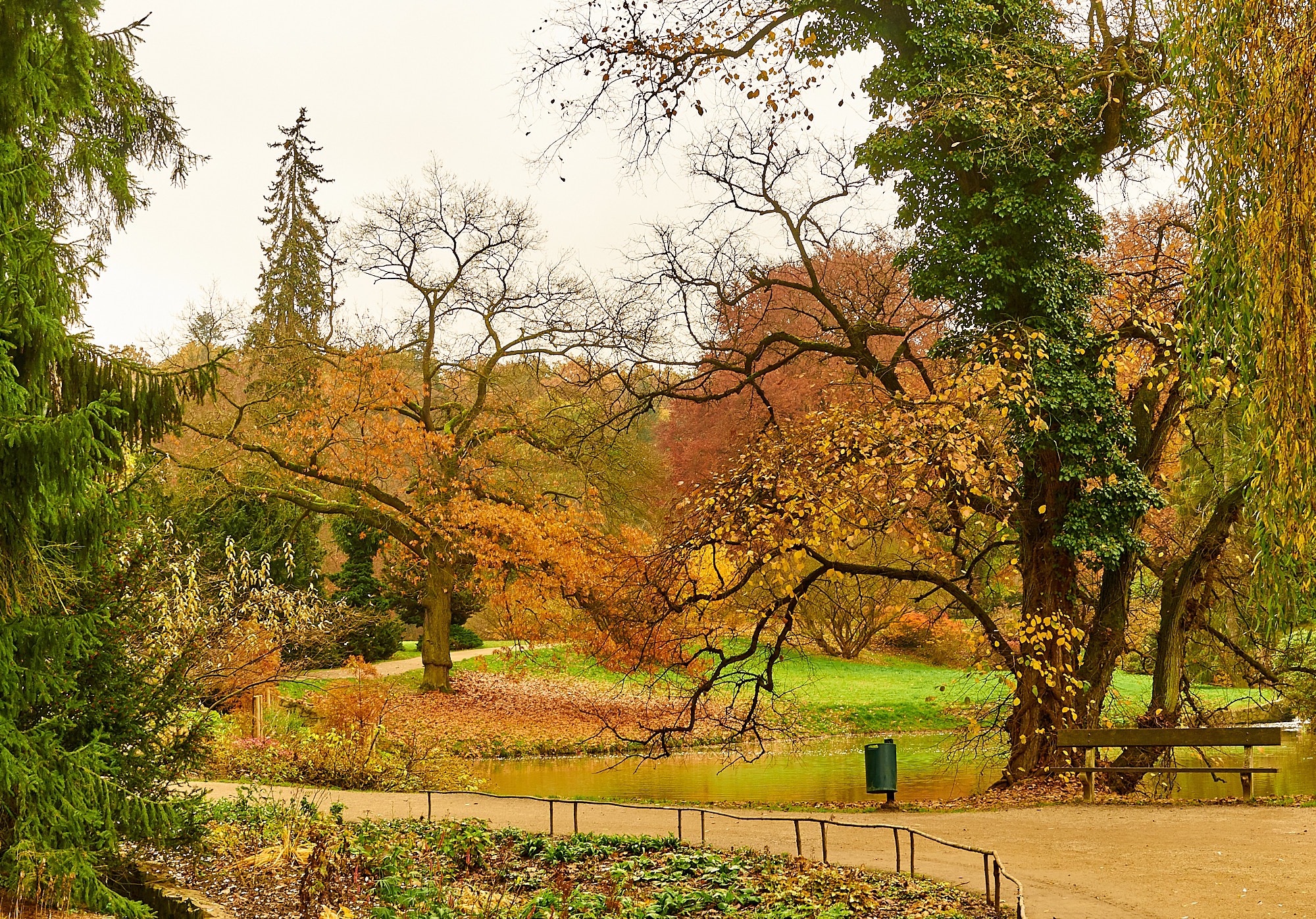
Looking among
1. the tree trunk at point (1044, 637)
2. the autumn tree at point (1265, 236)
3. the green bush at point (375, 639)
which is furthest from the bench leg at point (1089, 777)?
the green bush at point (375, 639)

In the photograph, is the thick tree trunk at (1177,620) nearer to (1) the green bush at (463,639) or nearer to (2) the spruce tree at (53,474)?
(2) the spruce tree at (53,474)

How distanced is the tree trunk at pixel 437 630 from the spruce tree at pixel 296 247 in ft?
55.9

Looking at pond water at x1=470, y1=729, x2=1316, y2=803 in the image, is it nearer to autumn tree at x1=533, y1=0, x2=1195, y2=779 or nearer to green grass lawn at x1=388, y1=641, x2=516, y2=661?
autumn tree at x1=533, y1=0, x2=1195, y2=779

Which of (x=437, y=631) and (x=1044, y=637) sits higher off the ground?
(x=1044, y=637)

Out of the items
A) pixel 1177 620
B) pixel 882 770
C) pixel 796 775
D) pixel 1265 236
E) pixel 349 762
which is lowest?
pixel 796 775

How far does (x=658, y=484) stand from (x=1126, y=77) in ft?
49.9

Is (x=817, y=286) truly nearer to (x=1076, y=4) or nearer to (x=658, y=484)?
(x=1076, y=4)

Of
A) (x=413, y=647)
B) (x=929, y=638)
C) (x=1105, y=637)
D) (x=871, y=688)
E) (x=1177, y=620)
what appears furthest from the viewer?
(x=929, y=638)

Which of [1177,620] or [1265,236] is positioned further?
[1177,620]

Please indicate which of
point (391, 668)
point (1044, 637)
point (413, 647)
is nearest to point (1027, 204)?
point (1044, 637)

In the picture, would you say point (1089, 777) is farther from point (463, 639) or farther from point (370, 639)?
point (463, 639)

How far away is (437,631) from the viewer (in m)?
23.5

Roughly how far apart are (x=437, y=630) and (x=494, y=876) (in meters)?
15.7

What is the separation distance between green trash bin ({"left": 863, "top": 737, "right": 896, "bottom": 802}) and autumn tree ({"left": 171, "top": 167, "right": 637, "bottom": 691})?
845 centimetres
